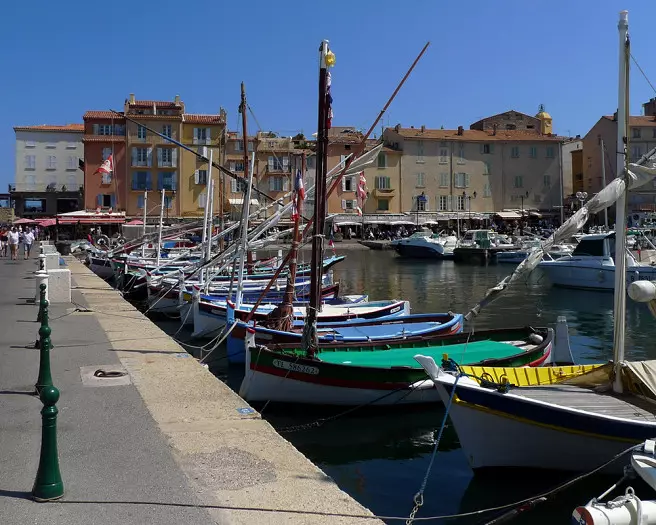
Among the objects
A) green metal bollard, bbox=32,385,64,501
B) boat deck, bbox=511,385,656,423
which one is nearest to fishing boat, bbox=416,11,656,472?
boat deck, bbox=511,385,656,423

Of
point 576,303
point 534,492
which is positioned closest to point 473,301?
point 576,303

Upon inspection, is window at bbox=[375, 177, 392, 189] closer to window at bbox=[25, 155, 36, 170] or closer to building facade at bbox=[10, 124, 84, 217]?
building facade at bbox=[10, 124, 84, 217]

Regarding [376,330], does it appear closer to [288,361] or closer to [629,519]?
[288,361]

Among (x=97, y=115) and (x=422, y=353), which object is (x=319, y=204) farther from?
(x=97, y=115)

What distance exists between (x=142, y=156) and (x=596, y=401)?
2782 inches

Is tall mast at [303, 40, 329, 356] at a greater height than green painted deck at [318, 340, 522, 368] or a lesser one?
greater

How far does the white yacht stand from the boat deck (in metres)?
27.7

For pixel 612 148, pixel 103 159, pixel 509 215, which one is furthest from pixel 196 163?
pixel 612 148

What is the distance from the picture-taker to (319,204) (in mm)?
13188

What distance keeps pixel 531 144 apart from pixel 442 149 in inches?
418

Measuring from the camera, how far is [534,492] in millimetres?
9078

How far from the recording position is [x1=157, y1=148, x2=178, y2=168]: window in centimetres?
7531

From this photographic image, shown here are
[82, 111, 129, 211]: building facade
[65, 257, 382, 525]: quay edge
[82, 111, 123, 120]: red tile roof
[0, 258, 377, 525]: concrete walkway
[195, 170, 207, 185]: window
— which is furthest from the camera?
[195, 170, 207, 185]: window

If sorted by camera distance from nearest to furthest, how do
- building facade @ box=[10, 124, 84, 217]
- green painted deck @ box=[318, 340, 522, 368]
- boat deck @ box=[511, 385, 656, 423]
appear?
boat deck @ box=[511, 385, 656, 423] < green painted deck @ box=[318, 340, 522, 368] < building facade @ box=[10, 124, 84, 217]
